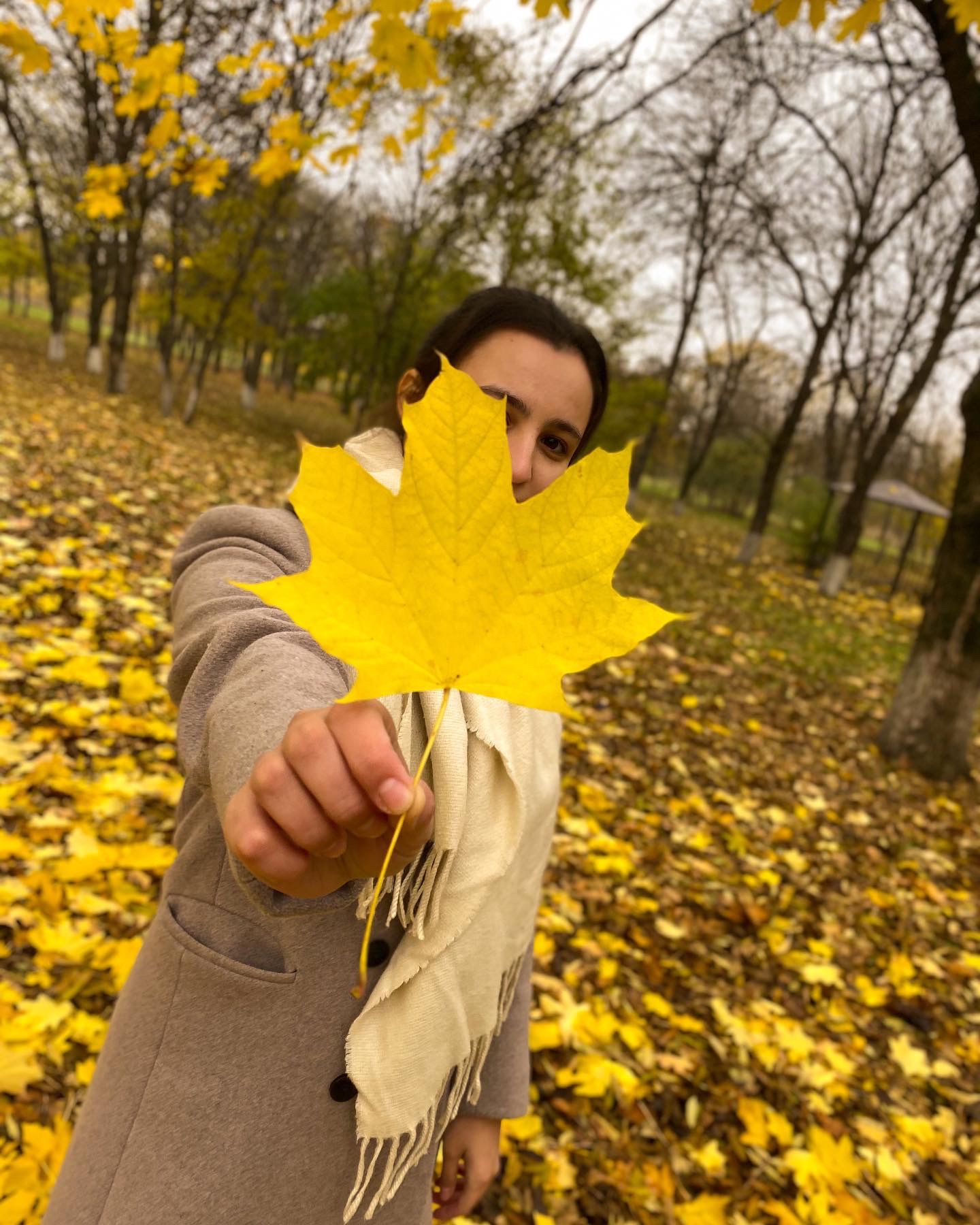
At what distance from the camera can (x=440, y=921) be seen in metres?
0.81

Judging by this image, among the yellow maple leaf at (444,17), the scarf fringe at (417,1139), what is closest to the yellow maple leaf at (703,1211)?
the scarf fringe at (417,1139)

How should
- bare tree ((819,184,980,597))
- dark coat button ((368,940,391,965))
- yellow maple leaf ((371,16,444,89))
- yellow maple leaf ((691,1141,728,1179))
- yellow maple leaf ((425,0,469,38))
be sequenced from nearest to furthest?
dark coat button ((368,940,391,965))
yellow maple leaf ((691,1141,728,1179))
yellow maple leaf ((371,16,444,89))
yellow maple leaf ((425,0,469,38))
bare tree ((819,184,980,597))

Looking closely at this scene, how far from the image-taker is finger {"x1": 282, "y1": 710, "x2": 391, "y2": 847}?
43cm

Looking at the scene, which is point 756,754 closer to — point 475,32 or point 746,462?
point 475,32

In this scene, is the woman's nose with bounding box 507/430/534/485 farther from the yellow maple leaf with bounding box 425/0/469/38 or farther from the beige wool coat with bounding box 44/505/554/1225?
the yellow maple leaf with bounding box 425/0/469/38

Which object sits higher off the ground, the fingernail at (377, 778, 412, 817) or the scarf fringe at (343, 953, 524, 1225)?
the fingernail at (377, 778, 412, 817)

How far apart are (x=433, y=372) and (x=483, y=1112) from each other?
4.35 ft

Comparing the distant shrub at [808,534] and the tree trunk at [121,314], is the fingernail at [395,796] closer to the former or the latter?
the tree trunk at [121,314]

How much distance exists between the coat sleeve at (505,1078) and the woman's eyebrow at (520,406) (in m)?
0.91

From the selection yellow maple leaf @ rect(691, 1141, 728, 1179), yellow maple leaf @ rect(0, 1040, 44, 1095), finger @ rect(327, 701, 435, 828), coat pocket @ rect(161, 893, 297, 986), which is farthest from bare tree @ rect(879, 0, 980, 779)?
yellow maple leaf @ rect(0, 1040, 44, 1095)

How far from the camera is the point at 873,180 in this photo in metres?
10.9

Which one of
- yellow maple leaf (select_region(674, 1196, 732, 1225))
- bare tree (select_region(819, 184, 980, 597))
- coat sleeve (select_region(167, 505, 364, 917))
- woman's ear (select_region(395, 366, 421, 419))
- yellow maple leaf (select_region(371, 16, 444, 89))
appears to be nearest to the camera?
coat sleeve (select_region(167, 505, 364, 917))

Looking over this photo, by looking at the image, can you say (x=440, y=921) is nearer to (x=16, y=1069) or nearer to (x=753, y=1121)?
(x=16, y=1069)

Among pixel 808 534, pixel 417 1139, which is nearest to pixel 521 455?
pixel 417 1139
